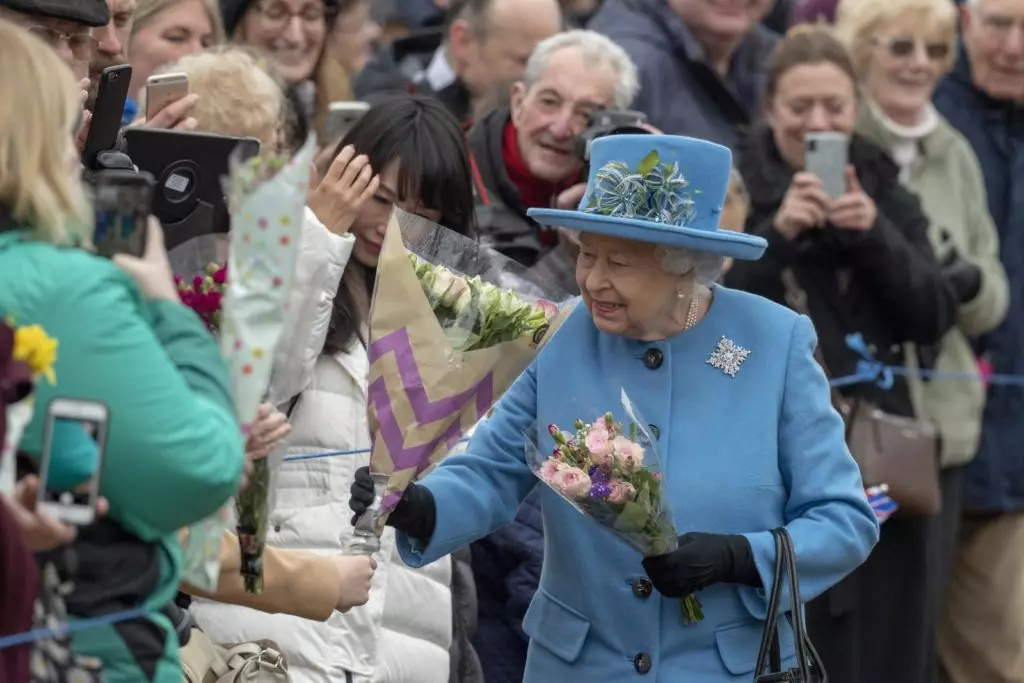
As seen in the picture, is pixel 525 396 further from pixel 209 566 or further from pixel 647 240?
pixel 209 566

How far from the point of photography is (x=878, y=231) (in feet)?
22.4

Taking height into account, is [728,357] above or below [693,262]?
below

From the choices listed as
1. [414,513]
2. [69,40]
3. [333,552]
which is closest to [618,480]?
[414,513]

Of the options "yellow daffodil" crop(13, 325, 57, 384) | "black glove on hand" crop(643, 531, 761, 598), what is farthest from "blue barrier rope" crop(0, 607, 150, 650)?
"black glove on hand" crop(643, 531, 761, 598)

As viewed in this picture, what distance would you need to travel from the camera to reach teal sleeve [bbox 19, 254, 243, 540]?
3.16 metres

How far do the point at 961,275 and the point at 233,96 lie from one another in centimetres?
318

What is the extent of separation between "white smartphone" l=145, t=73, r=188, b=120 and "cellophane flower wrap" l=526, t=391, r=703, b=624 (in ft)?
4.70

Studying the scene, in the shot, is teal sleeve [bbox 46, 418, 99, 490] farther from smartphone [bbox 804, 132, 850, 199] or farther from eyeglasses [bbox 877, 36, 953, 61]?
eyeglasses [bbox 877, 36, 953, 61]

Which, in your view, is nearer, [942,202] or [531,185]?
[531,185]

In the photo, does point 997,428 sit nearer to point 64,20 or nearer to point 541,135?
point 541,135

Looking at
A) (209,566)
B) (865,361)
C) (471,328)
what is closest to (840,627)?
(865,361)

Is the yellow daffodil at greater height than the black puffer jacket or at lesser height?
greater

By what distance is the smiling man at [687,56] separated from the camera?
7.67 m

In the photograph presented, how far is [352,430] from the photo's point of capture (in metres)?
4.94
